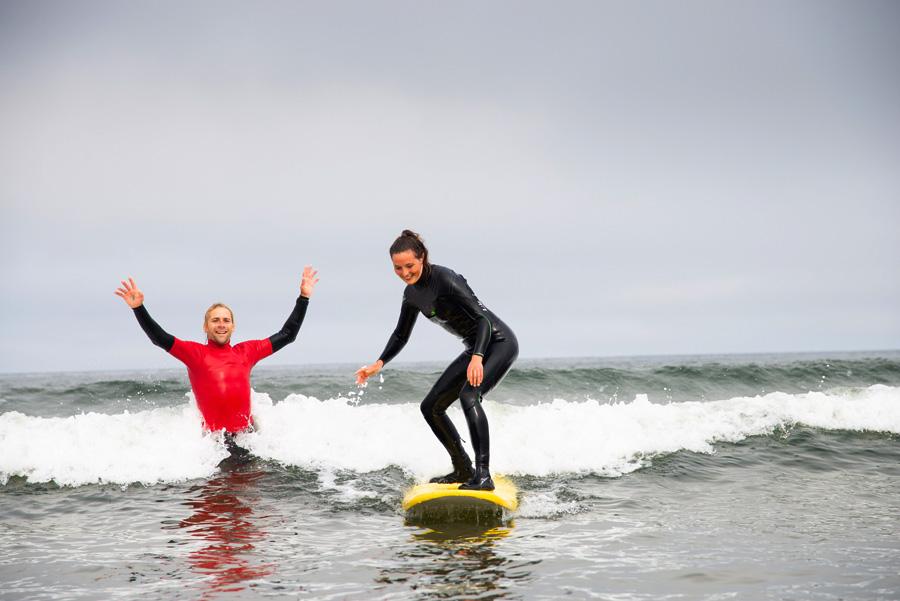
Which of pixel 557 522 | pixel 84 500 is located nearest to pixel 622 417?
pixel 557 522

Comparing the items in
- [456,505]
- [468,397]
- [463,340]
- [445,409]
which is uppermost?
[463,340]

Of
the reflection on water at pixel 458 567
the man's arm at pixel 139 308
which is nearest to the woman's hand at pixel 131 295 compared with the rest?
the man's arm at pixel 139 308

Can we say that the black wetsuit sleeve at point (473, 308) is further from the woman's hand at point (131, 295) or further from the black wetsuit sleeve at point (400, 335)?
the woman's hand at point (131, 295)

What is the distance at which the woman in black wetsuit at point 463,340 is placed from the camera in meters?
5.91

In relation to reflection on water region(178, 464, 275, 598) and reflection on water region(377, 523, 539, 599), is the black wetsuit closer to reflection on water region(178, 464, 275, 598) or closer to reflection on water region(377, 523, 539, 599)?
reflection on water region(377, 523, 539, 599)

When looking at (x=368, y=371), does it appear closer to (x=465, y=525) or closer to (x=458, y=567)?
(x=465, y=525)

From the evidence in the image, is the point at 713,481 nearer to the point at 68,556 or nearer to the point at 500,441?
the point at 500,441

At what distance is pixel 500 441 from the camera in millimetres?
9914

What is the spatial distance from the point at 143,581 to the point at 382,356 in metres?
2.72

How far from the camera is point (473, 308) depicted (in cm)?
599

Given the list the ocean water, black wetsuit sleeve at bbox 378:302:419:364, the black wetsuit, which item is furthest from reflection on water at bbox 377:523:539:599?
black wetsuit sleeve at bbox 378:302:419:364

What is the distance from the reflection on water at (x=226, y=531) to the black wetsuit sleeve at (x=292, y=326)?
1606 mm

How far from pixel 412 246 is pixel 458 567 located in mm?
2585

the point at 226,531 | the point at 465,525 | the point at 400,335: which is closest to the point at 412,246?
the point at 400,335
